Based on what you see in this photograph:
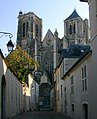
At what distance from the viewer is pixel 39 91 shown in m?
84.5

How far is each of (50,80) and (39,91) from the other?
7.50 meters

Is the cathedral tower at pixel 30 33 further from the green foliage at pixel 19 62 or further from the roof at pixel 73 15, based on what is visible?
the green foliage at pixel 19 62

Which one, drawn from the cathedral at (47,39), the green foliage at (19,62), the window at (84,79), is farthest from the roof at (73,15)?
the window at (84,79)

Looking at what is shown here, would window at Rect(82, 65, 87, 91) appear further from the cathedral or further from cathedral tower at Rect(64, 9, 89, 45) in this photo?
cathedral tower at Rect(64, 9, 89, 45)

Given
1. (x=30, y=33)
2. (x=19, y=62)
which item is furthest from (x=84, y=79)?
(x=30, y=33)

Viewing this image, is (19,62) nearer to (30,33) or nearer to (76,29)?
(76,29)

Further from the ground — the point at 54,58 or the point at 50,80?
the point at 54,58

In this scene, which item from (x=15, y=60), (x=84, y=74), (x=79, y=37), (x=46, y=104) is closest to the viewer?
(x=84, y=74)

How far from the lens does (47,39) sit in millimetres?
94688

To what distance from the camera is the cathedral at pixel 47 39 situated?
290 ft

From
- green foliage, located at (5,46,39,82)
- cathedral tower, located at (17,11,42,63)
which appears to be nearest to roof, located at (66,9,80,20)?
cathedral tower, located at (17,11,42,63)

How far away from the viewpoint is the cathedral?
88250mm

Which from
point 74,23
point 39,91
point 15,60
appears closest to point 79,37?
point 74,23

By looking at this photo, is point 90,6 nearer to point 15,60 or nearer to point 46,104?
point 15,60
